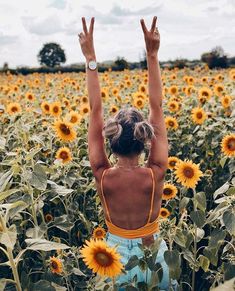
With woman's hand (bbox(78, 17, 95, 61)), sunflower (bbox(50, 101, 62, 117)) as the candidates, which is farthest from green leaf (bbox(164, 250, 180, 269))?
sunflower (bbox(50, 101, 62, 117))

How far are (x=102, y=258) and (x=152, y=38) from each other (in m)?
1.31

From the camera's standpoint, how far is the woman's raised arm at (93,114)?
8.50ft

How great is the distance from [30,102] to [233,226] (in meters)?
5.73

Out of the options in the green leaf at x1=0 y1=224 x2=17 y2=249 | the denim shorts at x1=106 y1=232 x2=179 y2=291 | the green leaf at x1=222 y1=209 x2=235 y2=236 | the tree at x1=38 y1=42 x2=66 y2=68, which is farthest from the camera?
the tree at x1=38 y1=42 x2=66 y2=68

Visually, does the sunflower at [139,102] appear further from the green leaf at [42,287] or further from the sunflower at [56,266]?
the green leaf at [42,287]

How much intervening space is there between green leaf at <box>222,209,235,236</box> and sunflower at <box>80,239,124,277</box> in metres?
0.50

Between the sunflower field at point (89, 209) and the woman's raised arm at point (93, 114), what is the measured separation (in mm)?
273

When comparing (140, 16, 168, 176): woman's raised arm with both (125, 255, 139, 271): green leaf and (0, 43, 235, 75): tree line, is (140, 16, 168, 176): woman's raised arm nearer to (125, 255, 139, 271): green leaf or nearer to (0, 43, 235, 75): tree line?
(125, 255, 139, 271): green leaf

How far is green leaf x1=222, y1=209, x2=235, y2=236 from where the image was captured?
205 cm

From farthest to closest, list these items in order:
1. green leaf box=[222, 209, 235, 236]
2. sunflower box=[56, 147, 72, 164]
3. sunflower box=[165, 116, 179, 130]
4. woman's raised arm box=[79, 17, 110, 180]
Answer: sunflower box=[165, 116, 179, 130] < sunflower box=[56, 147, 72, 164] < woman's raised arm box=[79, 17, 110, 180] < green leaf box=[222, 209, 235, 236]

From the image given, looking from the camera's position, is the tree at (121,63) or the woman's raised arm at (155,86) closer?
the woman's raised arm at (155,86)

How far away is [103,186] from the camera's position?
97.7 inches

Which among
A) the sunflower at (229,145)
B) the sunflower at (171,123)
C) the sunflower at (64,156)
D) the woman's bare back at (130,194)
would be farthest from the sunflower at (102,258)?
the sunflower at (171,123)

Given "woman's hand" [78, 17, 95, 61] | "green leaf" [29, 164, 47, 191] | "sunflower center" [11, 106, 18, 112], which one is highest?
"woman's hand" [78, 17, 95, 61]
